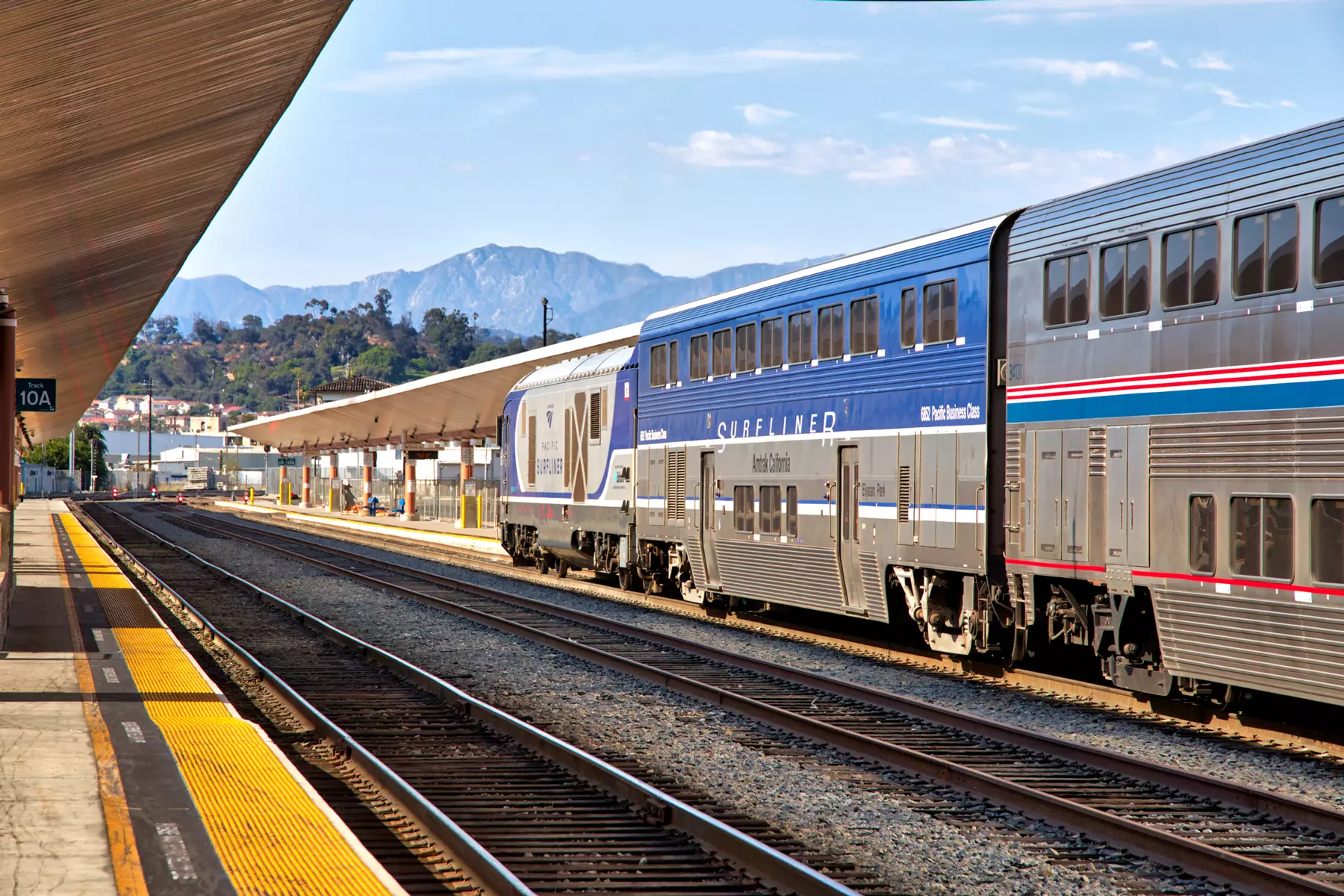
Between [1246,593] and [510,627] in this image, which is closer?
[1246,593]

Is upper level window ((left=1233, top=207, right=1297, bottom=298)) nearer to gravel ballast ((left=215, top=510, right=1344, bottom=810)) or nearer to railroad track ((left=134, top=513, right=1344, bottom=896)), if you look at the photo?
gravel ballast ((left=215, top=510, right=1344, bottom=810))

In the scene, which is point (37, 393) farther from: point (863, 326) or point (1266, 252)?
point (1266, 252)

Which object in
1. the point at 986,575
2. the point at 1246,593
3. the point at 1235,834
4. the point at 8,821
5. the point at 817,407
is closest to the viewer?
the point at 8,821

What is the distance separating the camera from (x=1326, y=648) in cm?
1027

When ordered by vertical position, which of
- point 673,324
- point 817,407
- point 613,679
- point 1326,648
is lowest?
point 613,679

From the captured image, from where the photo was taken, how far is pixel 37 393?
27500 mm

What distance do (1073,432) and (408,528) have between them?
4661cm

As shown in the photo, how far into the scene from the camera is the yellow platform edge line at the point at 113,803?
6973 millimetres

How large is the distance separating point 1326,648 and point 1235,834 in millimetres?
2173

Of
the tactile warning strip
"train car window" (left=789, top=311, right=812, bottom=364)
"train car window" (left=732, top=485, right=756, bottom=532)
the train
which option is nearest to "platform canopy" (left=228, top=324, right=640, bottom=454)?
"train car window" (left=732, top=485, right=756, bottom=532)

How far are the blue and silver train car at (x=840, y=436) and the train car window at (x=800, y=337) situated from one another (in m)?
0.03

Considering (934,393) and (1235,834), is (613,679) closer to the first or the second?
(934,393)

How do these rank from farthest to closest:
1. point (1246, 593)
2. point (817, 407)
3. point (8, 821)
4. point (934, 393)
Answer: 1. point (817, 407)
2. point (934, 393)
3. point (1246, 593)
4. point (8, 821)

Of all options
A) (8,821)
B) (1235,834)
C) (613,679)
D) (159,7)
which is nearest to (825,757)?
(1235,834)
